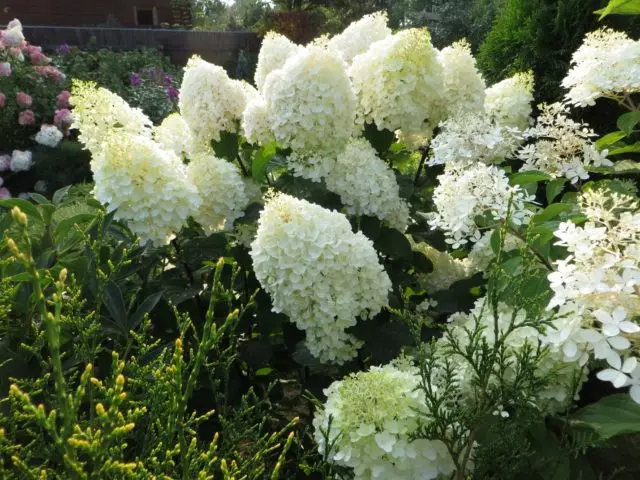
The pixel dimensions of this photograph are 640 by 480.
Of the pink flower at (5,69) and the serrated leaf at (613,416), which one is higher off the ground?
the serrated leaf at (613,416)

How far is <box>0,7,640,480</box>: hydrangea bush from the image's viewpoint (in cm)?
115

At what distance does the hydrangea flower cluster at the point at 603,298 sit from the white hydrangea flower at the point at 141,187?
1.09 metres

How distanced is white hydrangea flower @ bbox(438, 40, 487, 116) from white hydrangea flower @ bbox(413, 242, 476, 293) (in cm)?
50

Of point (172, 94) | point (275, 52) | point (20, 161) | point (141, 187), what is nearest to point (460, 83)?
point (275, 52)

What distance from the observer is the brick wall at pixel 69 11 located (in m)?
16.0

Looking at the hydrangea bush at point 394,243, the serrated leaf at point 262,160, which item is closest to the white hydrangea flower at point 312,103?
the hydrangea bush at point 394,243

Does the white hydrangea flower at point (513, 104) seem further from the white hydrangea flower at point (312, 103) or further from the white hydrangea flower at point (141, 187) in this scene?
the white hydrangea flower at point (141, 187)

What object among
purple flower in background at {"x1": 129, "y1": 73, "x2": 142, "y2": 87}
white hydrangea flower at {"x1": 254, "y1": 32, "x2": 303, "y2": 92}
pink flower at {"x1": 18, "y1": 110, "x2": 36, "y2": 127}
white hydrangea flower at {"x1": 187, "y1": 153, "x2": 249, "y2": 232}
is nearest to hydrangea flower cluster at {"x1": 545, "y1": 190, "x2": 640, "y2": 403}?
white hydrangea flower at {"x1": 187, "y1": 153, "x2": 249, "y2": 232}

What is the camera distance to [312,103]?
1.96m

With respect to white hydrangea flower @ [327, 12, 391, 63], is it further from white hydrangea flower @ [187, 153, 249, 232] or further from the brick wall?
the brick wall

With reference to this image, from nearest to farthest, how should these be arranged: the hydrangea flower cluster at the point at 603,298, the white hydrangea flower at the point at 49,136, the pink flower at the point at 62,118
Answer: the hydrangea flower cluster at the point at 603,298, the white hydrangea flower at the point at 49,136, the pink flower at the point at 62,118

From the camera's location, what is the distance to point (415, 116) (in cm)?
209

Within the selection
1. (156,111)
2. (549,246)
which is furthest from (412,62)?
(156,111)

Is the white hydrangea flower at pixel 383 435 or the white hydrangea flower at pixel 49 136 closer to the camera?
the white hydrangea flower at pixel 383 435
